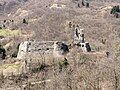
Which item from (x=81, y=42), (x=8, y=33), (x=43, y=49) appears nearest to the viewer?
(x=43, y=49)

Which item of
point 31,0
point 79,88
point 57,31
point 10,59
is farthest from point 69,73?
point 31,0

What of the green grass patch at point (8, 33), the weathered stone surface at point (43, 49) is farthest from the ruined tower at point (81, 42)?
the green grass patch at point (8, 33)

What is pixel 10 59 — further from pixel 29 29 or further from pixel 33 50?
pixel 29 29

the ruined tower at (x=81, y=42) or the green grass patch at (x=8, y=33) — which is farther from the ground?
the ruined tower at (x=81, y=42)

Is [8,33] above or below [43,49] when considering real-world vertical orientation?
below

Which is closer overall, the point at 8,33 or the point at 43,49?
the point at 43,49

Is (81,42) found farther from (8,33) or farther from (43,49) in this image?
(8,33)

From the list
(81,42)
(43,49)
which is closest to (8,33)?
(81,42)

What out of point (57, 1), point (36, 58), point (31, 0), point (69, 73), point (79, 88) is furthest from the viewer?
point (31, 0)

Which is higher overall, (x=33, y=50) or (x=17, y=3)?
(x=33, y=50)

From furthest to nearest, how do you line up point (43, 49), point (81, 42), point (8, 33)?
1. point (8, 33)
2. point (81, 42)
3. point (43, 49)

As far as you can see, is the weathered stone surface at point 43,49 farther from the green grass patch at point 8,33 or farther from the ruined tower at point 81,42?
the green grass patch at point 8,33
